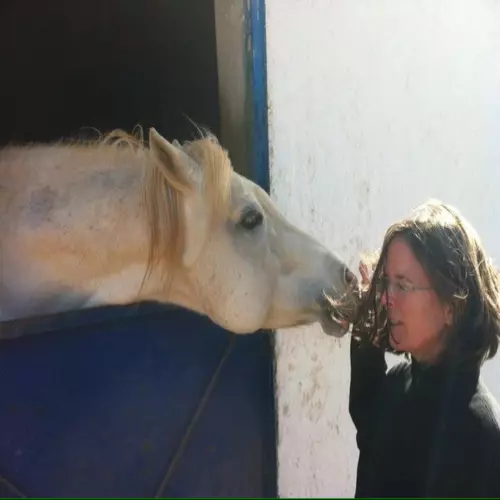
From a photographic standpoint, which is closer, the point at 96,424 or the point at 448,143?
the point at 96,424

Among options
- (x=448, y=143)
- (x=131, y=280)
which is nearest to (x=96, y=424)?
(x=131, y=280)

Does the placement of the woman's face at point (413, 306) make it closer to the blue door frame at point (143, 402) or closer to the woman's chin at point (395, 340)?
the woman's chin at point (395, 340)

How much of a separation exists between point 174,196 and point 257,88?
0.92ft

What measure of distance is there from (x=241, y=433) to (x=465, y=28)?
2.98 feet

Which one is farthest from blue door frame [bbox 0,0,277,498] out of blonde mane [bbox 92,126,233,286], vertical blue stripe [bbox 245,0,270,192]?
blonde mane [bbox 92,126,233,286]

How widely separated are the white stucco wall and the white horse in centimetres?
24

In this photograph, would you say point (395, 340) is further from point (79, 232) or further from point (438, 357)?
point (79, 232)

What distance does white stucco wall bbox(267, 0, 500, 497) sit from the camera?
1.14m

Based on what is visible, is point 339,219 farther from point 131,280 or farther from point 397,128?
point 131,280

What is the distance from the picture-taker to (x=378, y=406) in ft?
2.75

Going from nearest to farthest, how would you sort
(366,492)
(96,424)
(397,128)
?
(366,492) → (96,424) → (397,128)

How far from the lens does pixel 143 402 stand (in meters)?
1.05

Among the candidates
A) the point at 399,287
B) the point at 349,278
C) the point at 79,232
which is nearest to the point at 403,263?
the point at 399,287

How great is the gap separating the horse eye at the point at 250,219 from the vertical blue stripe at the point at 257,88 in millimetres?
188
